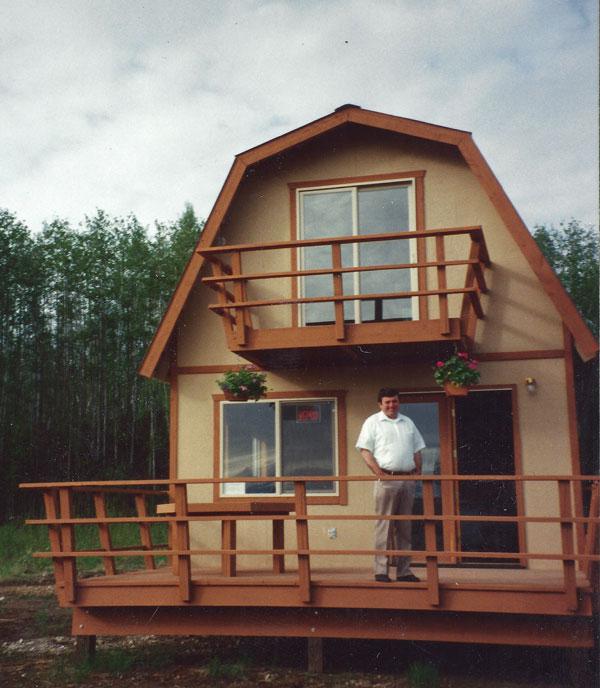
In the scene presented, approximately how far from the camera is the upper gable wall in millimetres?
10586

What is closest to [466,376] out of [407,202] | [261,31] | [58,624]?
[407,202]

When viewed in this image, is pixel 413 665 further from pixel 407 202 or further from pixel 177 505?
pixel 407 202

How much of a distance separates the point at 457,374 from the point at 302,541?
10.5ft

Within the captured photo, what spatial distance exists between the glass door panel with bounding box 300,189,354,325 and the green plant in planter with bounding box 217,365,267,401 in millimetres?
1203

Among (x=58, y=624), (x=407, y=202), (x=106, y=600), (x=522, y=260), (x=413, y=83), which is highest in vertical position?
(x=413, y=83)

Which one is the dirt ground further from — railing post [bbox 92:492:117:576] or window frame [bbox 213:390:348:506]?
window frame [bbox 213:390:348:506]

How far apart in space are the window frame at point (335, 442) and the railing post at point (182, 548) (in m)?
2.55

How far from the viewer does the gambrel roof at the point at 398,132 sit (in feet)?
32.4

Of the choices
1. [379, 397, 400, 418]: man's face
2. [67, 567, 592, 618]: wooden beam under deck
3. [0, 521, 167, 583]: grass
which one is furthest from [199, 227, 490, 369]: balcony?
[0, 521, 167, 583]: grass

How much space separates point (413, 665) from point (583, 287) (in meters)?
23.1

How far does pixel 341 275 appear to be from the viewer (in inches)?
392

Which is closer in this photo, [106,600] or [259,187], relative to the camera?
[106,600]

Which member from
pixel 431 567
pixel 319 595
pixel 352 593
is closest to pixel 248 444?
pixel 319 595

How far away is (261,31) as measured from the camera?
318 inches
